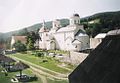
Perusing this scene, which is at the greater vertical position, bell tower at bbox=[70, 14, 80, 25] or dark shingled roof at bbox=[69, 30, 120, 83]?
bell tower at bbox=[70, 14, 80, 25]

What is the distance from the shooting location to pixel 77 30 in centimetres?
4116

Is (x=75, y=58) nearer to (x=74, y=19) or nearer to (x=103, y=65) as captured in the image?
(x=103, y=65)

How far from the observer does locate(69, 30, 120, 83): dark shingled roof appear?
11.4 ft

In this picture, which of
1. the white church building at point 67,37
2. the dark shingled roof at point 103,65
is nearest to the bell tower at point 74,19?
the white church building at point 67,37

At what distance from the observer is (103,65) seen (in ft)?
12.6

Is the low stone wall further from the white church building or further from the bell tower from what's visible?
the bell tower

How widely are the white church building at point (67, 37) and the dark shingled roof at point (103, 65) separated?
32.8 metres

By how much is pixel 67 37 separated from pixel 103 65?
39.4 m

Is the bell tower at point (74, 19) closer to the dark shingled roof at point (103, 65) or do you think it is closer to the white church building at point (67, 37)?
the white church building at point (67, 37)

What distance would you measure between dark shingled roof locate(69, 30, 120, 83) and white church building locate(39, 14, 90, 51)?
32752 mm

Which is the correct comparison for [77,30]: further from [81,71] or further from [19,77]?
[81,71]

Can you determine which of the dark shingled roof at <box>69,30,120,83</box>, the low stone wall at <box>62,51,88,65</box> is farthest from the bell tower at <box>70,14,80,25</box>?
the dark shingled roof at <box>69,30,120,83</box>

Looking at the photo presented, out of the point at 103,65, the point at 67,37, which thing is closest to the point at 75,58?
the point at 103,65

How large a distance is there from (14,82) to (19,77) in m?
1.13
